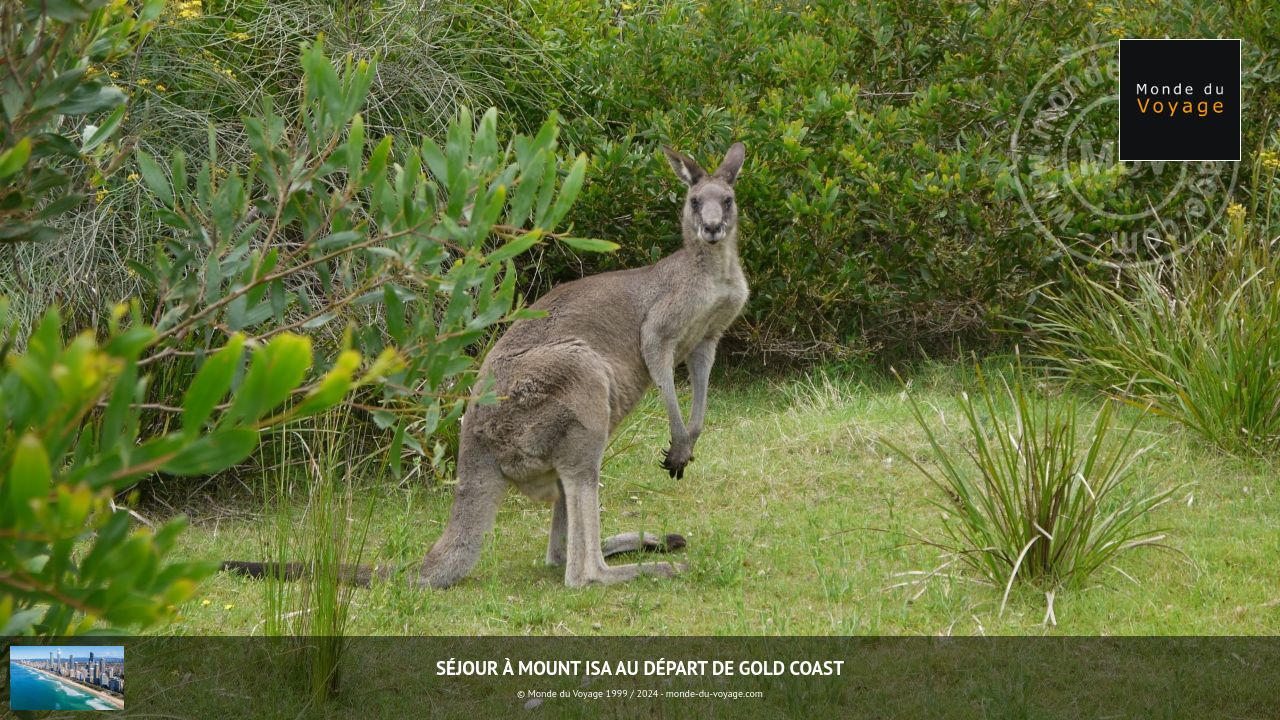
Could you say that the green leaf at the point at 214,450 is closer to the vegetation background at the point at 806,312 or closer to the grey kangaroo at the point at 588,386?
the vegetation background at the point at 806,312

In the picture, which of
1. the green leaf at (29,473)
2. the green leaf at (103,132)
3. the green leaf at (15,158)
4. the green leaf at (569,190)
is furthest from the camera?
the green leaf at (103,132)

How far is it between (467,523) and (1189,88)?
538 cm

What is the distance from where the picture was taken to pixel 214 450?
1692mm

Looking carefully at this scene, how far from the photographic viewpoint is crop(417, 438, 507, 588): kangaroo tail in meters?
5.26

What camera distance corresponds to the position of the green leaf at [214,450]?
5.52 ft

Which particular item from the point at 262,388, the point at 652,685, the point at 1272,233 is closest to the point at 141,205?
the point at 652,685

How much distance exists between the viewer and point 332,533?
4414mm

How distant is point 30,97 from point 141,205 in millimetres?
4496

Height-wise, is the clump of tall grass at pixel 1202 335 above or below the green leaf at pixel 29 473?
below

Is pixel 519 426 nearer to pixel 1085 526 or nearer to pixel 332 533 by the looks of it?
pixel 332 533

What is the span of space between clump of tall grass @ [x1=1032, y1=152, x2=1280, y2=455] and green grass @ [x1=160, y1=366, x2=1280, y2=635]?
0.19m

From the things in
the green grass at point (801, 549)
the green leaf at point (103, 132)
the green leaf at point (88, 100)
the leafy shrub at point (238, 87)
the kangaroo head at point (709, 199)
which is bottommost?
the green grass at point (801, 549)

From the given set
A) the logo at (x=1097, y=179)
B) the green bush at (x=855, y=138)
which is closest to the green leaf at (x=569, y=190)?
the green bush at (x=855, y=138)

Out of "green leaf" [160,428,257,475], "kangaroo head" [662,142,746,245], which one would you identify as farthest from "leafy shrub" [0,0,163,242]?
"kangaroo head" [662,142,746,245]
